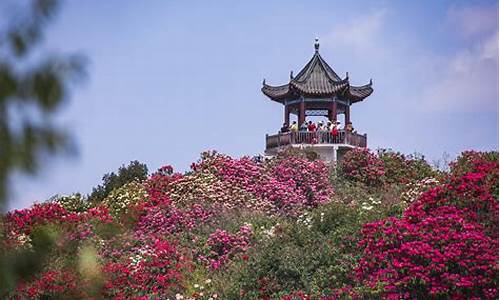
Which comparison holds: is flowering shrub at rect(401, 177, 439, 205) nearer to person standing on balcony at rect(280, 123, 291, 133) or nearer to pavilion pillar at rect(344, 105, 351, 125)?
person standing on balcony at rect(280, 123, 291, 133)

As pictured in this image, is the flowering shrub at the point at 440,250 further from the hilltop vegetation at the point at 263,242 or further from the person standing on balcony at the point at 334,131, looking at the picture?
the person standing on balcony at the point at 334,131

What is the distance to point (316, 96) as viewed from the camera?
2609cm

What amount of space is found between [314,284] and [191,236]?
3687 millimetres

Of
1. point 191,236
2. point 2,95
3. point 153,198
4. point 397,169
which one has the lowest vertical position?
point 2,95

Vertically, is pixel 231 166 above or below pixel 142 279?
above

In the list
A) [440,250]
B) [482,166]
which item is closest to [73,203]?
[482,166]

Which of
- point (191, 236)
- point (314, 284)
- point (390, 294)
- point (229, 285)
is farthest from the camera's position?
point (191, 236)

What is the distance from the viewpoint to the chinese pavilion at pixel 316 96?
24656mm

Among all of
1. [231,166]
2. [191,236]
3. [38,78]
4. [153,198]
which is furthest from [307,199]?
[38,78]

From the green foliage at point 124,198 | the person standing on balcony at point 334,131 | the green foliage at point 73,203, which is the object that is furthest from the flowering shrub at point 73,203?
the person standing on balcony at point 334,131

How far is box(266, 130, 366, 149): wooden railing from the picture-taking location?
77.8ft

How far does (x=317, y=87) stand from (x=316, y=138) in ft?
9.75

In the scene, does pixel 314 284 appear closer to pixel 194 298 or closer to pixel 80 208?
pixel 194 298

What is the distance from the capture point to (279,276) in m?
10.2
